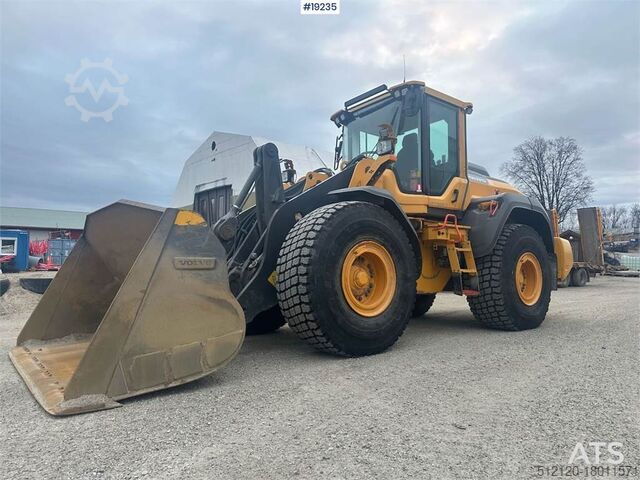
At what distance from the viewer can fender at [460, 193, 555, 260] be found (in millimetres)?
5172

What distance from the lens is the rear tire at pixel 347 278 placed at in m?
3.34

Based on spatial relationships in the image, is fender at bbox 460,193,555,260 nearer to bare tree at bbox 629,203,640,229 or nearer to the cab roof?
the cab roof

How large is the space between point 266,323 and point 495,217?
300 cm

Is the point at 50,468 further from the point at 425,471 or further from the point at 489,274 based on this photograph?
the point at 489,274

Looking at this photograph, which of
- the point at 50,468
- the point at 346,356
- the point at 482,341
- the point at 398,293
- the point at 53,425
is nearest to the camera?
the point at 50,468

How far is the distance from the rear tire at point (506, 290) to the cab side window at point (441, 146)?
3.29ft

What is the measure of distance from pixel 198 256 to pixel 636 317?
6.57m

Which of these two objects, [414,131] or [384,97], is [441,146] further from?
[384,97]

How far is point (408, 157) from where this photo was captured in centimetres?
507

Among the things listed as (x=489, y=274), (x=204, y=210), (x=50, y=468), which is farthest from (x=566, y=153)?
(x=50, y=468)

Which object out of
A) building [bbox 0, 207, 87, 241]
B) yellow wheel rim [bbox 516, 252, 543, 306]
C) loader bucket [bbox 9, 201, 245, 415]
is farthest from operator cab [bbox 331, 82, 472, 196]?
building [bbox 0, 207, 87, 241]

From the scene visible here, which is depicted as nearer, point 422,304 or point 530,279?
point 530,279

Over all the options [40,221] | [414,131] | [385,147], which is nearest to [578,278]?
[414,131]

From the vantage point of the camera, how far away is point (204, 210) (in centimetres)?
1210
